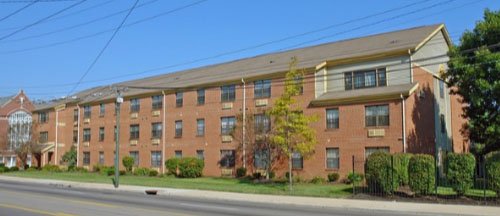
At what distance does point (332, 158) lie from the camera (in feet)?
121

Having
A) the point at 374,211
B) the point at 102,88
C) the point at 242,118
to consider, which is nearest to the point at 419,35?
the point at 242,118

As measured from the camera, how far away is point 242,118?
4184cm

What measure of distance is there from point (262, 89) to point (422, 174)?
19.7 meters

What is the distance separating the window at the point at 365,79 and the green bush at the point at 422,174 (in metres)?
12.5

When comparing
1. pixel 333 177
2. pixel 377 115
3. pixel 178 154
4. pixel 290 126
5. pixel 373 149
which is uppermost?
pixel 377 115

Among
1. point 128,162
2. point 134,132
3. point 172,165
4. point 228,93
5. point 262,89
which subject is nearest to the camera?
point 262,89

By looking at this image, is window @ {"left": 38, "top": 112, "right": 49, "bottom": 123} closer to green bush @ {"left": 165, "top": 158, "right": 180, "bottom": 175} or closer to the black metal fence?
green bush @ {"left": 165, "top": 158, "right": 180, "bottom": 175}

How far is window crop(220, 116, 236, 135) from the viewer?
44031mm

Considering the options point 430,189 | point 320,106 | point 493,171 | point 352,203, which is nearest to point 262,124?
point 320,106

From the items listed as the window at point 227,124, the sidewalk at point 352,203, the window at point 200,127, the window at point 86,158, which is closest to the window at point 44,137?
the window at point 86,158

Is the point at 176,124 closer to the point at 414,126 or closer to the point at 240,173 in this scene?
the point at 240,173

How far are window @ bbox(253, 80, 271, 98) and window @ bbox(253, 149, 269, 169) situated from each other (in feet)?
14.5

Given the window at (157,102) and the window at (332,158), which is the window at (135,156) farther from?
the window at (332,158)

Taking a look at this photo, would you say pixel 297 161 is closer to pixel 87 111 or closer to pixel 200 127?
pixel 200 127
